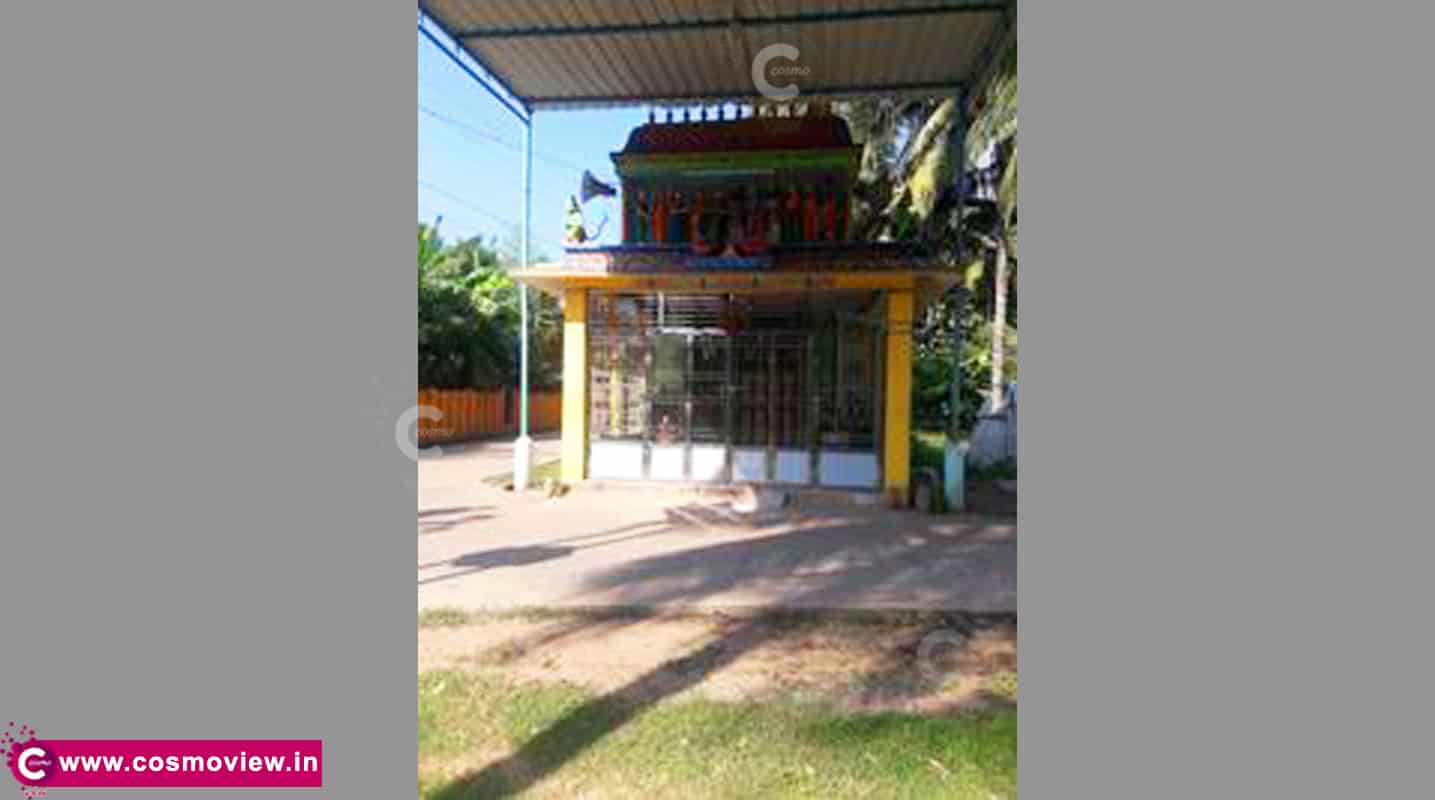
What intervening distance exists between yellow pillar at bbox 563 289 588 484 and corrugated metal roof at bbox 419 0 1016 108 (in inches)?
116

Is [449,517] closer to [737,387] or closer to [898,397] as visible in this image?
[737,387]

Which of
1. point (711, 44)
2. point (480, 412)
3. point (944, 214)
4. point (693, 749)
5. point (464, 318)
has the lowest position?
point (693, 749)

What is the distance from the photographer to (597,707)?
402 cm

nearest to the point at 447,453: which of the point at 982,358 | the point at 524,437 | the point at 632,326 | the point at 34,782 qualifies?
the point at 524,437

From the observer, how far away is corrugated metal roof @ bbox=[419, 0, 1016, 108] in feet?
30.1

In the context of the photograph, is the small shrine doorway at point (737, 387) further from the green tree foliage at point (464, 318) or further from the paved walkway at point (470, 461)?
the green tree foliage at point (464, 318)

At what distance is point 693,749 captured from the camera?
358 cm

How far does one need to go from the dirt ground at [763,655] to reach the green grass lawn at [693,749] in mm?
232

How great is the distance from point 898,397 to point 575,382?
4.42 metres

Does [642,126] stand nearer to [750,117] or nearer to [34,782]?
[750,117]

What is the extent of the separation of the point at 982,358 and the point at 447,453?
45.3 feet

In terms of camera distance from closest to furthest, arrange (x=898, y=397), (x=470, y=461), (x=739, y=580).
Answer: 1. (x=739, y=580)
2. (x=898, y=397)
3. (x=470, y=461)

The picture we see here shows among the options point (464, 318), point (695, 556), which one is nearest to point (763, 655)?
point (695, 556)

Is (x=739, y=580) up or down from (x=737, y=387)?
down
